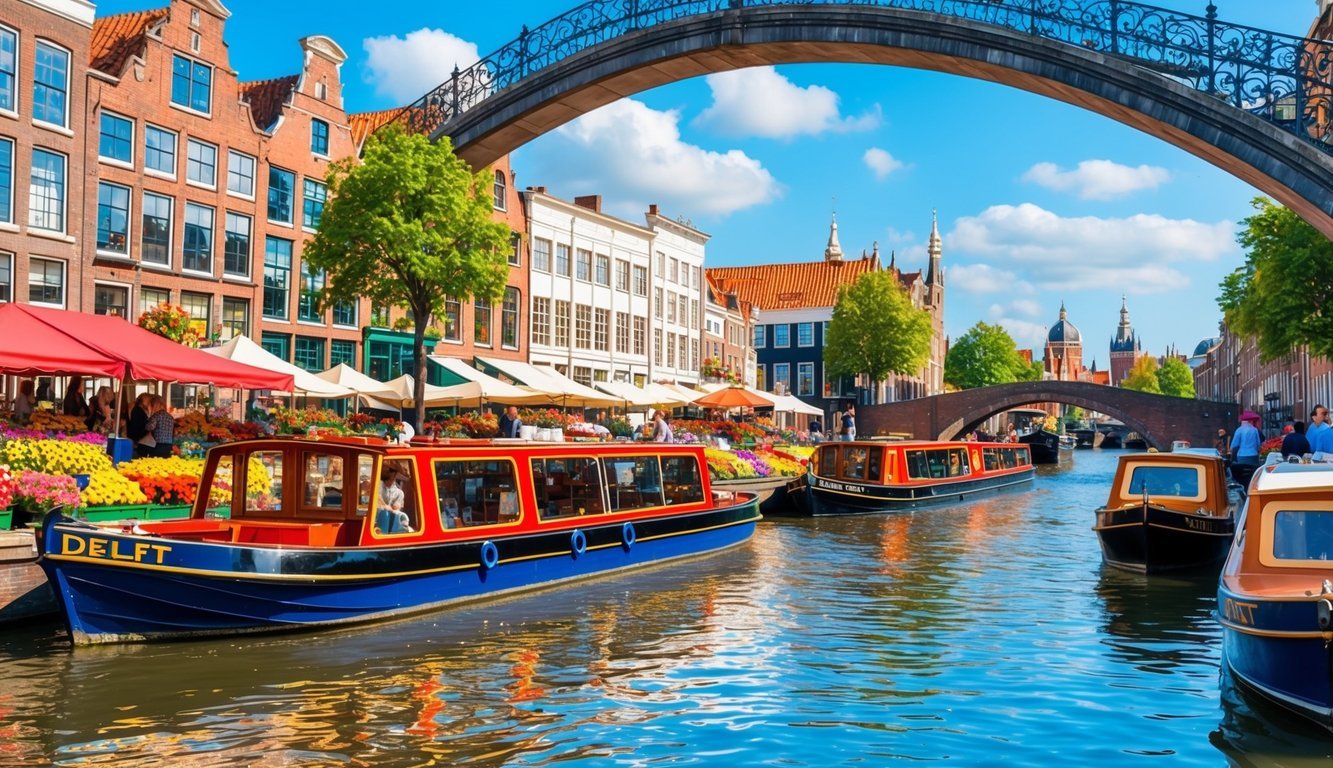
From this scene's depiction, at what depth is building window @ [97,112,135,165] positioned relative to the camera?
27859 mm

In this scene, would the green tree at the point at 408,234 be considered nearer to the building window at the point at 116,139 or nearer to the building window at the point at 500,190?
the building window at the point at 116,139

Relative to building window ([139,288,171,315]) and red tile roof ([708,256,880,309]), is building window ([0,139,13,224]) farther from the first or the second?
red tile roof ([708,256,880,309])

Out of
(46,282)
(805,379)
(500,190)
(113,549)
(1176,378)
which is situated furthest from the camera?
(1176,378)

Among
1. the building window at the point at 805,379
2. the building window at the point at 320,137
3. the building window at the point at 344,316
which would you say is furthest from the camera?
the building window at the point at 805,379

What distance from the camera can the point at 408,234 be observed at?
25.2 m

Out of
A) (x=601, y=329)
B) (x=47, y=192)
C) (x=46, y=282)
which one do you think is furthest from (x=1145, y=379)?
(x=47, y=192)

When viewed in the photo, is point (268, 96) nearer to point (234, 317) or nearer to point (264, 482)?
point (234, 317)

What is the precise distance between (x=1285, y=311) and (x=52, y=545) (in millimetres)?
37129

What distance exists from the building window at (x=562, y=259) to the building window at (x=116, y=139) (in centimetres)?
2067

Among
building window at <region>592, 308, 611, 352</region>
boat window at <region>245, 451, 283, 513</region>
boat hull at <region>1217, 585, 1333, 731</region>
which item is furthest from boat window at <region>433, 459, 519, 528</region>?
building window at <region>592, 308, 611, 352</region>

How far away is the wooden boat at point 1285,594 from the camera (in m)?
8.52

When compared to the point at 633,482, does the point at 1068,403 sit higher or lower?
higher

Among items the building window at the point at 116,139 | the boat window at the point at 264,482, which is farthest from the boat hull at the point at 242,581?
the building window at the point at 116,139

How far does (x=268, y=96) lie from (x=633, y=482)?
77.4 feet
